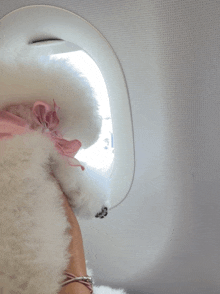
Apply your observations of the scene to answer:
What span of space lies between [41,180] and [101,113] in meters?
0.27

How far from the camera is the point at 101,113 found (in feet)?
2.71

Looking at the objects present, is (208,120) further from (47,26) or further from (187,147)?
(47,26)

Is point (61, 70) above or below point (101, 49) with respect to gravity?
below

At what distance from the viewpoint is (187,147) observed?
2.85 ft

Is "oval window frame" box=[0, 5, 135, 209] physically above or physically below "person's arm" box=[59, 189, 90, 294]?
above

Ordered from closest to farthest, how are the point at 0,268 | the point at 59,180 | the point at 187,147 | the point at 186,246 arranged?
the point at 0,268
the point at 59,180
the point at 187,147
the point at 186,246

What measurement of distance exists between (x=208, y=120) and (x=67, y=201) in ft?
1.56

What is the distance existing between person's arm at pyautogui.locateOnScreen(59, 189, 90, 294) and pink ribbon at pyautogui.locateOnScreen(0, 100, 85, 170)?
0.13m

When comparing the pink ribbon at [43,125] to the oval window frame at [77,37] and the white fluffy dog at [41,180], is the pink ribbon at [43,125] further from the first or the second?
the oval window frame at [77,37]

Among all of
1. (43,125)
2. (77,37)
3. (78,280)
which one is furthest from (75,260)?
(77,37)

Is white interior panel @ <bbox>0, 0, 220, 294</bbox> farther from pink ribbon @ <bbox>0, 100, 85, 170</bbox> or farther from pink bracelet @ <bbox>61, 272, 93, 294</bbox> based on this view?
pink bracelet @ <bbox>61, 272, 93, 294</bbox>

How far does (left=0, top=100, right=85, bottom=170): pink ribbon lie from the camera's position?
2.39 feet

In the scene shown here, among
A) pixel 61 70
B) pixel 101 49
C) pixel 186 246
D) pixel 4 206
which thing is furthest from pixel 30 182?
pixel 186 246

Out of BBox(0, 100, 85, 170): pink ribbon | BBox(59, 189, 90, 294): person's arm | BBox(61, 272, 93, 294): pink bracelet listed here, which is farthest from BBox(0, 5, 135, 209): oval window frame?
BBox(61, 272, 93, 294): pink bracelet
